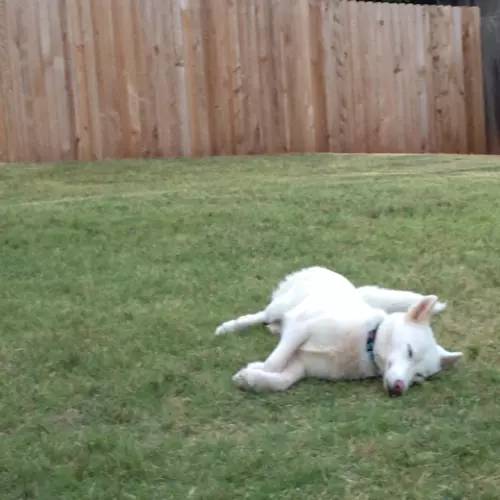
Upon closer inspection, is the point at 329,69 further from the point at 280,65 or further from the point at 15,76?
the point at 15,76

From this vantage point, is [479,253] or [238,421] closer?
[238,421]

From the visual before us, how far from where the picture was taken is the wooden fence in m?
7.79

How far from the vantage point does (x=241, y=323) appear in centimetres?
367

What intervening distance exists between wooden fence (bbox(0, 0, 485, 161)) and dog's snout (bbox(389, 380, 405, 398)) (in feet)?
18.5

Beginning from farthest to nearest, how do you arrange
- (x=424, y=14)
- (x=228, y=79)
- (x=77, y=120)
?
(x=424, y=14) → (x=228, y=79) → (x=77, y=120)

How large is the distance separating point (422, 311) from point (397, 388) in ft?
1.04

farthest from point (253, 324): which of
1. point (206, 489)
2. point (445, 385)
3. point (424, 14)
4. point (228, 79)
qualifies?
point (424, 14)

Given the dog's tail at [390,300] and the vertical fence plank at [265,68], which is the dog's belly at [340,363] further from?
the vertical fence plank at [265,68]

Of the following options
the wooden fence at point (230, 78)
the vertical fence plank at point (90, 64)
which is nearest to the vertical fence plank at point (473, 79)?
the wooden fence at point (230, 78)

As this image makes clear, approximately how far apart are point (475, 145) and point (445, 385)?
8758 mm

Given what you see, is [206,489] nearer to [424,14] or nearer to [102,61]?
[102,61]

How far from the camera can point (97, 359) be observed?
10.8 ft

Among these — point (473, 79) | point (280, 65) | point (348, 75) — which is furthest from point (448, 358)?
point (473, 79)

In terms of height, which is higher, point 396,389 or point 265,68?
Answer: point 265,68
